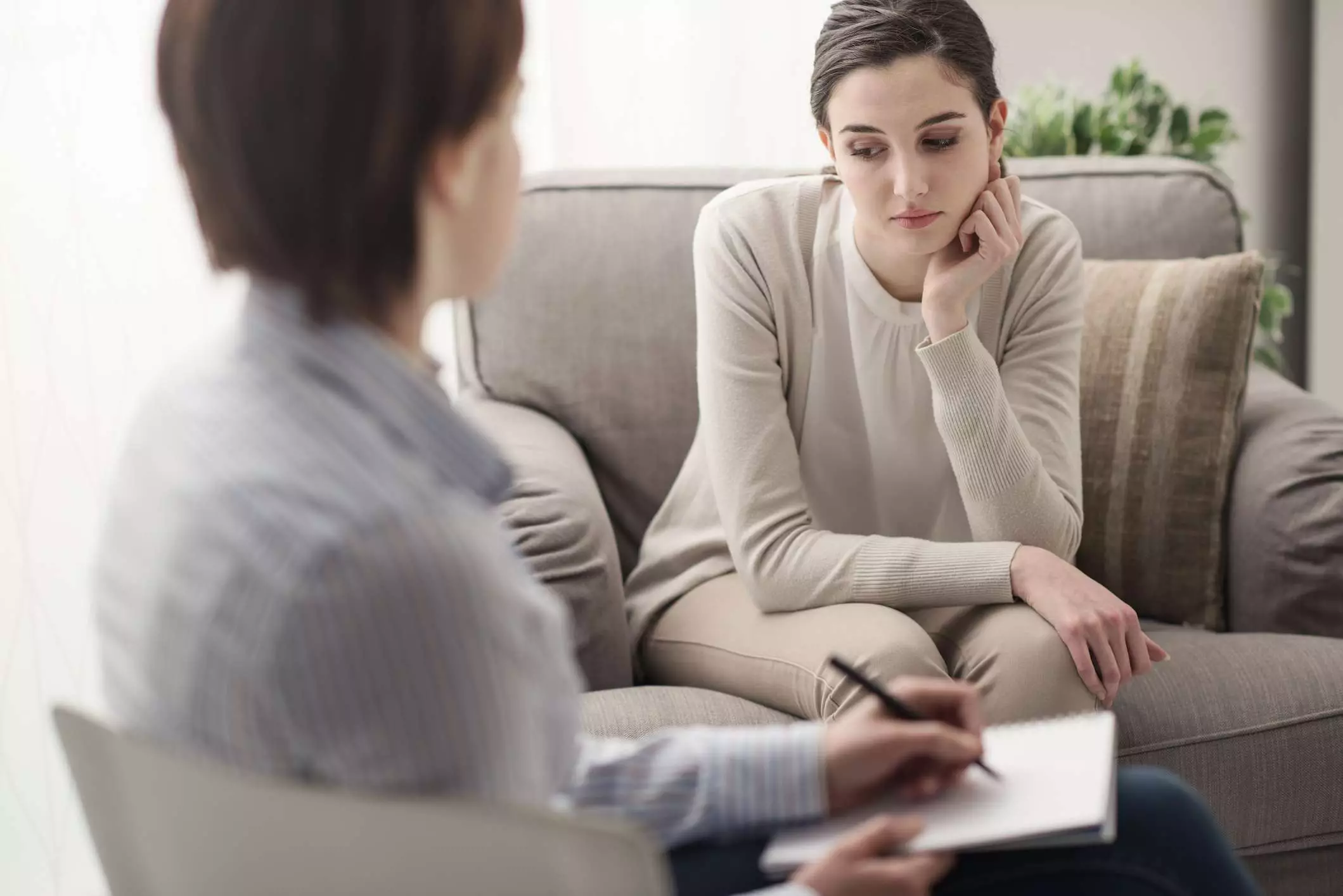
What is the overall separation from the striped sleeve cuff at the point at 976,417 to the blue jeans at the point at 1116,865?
0.66 metres

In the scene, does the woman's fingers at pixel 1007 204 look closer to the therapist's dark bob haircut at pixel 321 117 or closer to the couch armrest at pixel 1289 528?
the couch armrest at pixel 1289 528

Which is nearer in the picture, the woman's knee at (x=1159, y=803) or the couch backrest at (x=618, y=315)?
the woman's knee at (x=1159, y=803)

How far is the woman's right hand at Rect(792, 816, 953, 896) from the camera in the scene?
0.75 metres

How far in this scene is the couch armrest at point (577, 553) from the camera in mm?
1516

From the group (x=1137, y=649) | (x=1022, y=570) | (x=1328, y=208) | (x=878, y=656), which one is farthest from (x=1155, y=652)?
(x=1328, y=208)

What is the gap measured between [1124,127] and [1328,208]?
0.89 m

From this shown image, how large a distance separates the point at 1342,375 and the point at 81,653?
269 cm

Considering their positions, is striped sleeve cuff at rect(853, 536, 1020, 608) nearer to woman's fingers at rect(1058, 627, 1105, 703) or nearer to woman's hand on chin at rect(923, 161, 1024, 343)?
woman's fingers at rect(1058, 627, 1105, 703)

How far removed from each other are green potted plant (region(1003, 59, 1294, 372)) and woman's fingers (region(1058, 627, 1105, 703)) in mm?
1289

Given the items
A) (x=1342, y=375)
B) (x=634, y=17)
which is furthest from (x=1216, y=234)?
(x=1342, y=375)

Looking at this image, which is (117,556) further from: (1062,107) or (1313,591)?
(1062,107)

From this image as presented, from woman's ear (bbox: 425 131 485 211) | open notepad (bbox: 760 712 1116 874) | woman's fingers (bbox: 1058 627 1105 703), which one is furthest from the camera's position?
woman's fingers (bbox: 1058 627 1105 703)

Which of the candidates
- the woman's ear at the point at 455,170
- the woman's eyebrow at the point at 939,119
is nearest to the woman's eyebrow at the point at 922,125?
the woman's eyebrow at the point at 939,119

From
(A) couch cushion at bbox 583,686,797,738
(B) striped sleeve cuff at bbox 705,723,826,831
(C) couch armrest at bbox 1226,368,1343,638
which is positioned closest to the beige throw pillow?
(C) couch armrest at bbox 1226,368,1343,638
